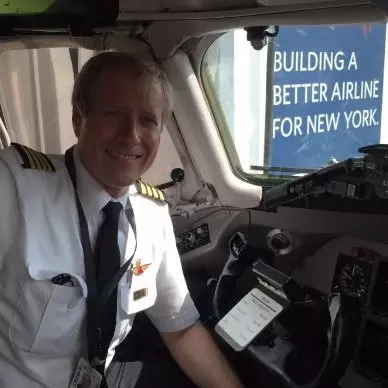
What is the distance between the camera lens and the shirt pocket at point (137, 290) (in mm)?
1657

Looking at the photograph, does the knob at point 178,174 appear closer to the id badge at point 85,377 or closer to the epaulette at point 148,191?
the epaulette at point 148,191

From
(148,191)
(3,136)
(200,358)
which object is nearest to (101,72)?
(148,191)

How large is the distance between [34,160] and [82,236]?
0.26m

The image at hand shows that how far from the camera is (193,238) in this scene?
7.26 ft

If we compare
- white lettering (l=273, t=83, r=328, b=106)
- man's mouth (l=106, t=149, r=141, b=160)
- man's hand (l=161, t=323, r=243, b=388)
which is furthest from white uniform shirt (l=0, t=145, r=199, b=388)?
white lettering (l=273, t=83, r=328, b=106)

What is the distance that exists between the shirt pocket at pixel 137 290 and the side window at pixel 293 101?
0.65 meters

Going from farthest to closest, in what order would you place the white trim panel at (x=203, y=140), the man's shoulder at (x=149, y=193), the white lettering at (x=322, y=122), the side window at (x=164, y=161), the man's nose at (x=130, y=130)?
the side window at (x=164, y=161)
the white lettering at (x=322, y=122)
the white trim panel at (x=203, y=140)
the man's shoulder at (x=149, y=193)
the man's nose at (x=130, y=130)

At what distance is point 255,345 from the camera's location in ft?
5.83

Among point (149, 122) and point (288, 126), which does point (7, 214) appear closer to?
point (149, 122)

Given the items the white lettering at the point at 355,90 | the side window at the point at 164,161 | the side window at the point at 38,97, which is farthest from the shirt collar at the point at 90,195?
the side window at the point at 38,97

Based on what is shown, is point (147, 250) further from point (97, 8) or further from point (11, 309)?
point (97, 8)

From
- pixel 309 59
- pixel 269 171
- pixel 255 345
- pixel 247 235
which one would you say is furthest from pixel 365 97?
pixel 255 345

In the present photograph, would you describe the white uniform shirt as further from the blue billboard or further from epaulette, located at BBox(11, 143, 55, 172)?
the blue billboard

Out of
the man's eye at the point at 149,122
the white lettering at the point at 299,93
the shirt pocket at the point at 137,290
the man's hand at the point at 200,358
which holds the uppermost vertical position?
the white lettering at the point at 299,93
